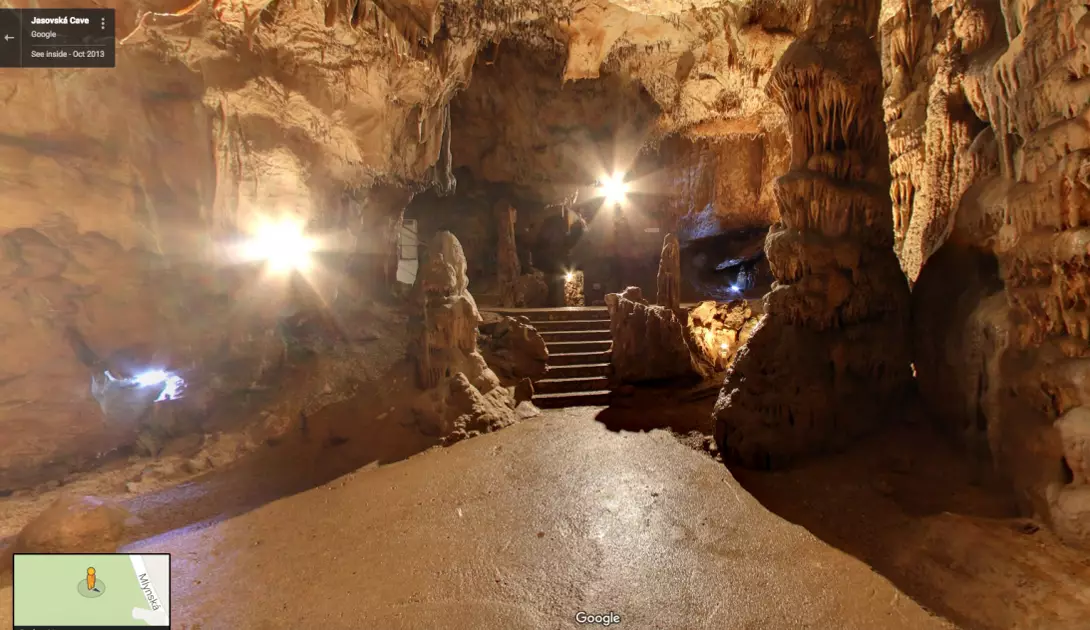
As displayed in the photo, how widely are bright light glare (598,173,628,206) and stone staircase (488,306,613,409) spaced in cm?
898

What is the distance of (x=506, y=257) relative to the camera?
743 inches

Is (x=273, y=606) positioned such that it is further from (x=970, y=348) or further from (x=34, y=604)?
(x=970, y=348)

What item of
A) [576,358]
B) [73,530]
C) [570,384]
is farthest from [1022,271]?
[73,530]

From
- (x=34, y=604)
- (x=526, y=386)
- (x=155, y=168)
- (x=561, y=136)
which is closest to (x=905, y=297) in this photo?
(x=526, y=386)

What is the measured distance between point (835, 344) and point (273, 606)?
6.23 metres

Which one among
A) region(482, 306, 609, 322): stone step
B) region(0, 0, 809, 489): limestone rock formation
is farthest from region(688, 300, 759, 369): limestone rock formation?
region(0, 0, 809, 489): limestone rock formation

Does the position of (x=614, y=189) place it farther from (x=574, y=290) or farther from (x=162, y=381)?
(x=162, y=381)

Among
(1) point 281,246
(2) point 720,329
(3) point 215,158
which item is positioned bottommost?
(2) point 720,329

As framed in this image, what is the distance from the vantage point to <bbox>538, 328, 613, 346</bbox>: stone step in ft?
34.3

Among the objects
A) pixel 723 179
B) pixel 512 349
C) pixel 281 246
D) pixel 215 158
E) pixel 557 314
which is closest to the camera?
pixel 215 158

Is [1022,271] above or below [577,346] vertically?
above

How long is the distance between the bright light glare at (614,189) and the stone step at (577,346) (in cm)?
1083

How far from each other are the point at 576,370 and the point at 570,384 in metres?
0.56
